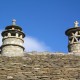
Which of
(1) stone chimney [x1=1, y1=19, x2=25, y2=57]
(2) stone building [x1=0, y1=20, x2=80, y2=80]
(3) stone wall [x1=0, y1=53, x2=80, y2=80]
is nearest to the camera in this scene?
(3) stone wall [x1=0, y1=53, x2=80, y2=80]

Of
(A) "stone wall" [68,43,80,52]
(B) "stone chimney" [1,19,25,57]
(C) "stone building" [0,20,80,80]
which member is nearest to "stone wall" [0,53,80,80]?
(C) "stone building" [0,20,80,80]

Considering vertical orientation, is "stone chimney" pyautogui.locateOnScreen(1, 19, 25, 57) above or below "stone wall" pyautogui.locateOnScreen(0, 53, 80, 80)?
above

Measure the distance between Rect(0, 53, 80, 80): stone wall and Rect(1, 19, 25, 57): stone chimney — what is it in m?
0.78

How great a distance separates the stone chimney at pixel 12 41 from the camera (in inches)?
578

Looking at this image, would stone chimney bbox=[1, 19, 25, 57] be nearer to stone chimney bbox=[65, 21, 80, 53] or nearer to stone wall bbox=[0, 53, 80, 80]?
stone wall bbox=[0, 53, 80, 80]

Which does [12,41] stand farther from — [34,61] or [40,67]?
[40,67]

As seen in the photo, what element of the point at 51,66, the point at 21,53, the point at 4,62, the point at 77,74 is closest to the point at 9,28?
the point at 21,53

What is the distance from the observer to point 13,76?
11711mm

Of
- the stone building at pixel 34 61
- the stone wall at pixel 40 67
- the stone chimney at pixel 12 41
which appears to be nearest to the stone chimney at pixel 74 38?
the stone building at pixel 34 61

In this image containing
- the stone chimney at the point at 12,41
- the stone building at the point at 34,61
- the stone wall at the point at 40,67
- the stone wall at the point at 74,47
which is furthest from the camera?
the stone wall at the point at 74,47

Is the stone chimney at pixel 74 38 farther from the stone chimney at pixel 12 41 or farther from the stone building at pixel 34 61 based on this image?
the stone chimney at pixel 12 41

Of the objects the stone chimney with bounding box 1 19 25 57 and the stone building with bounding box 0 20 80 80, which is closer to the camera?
the stone building with bounding box 0 20 80 80

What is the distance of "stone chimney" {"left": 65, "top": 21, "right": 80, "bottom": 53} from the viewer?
51.3 ft

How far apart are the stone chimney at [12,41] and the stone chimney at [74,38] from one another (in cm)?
258
